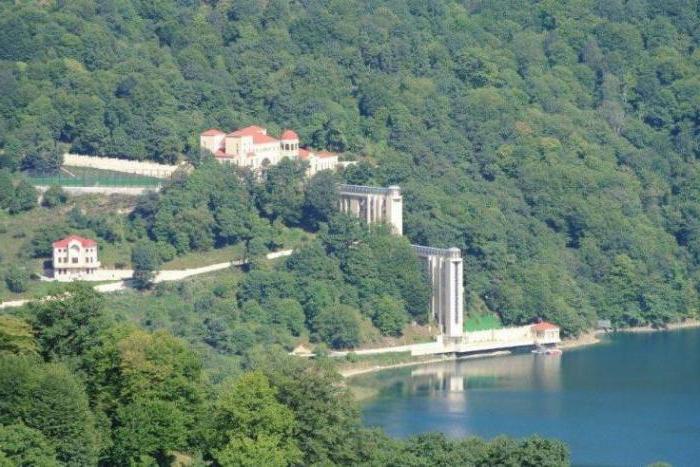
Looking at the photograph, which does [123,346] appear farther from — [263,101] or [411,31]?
[411,31]

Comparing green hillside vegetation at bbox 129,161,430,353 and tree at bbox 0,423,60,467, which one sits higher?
green hillside vegetation at bbox 129,161,430,353

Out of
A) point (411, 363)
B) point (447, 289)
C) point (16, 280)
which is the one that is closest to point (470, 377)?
point (411, 363)

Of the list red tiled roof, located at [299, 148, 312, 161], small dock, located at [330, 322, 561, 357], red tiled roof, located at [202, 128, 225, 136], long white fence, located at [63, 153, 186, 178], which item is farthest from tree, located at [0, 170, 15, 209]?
small dock, located at [330, 322, 561, 357]

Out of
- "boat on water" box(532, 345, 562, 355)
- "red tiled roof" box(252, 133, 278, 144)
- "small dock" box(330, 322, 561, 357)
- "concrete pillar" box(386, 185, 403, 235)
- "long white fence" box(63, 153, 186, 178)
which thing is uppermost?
"red tiled roof" box(252, 133, 278, 144)

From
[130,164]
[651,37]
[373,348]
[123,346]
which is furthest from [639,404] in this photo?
[651,37]

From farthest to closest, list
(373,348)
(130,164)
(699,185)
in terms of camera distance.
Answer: (699,185) < (130,164) < (373,348)

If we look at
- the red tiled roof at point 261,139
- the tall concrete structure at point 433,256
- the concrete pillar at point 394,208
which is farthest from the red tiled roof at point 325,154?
the concrete pillar at point 394,208

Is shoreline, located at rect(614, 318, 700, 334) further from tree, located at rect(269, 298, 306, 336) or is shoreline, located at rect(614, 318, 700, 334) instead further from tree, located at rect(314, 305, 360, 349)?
tree, located at rect(269, 298, 306, 336)
